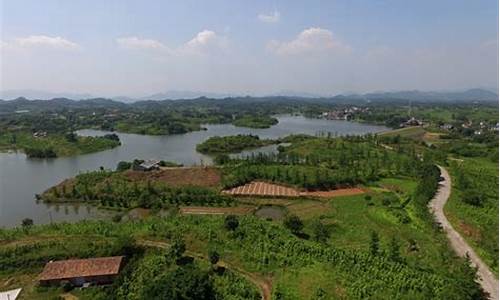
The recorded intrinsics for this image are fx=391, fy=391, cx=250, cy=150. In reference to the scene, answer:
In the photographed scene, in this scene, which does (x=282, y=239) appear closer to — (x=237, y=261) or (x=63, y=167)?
(x=237, y=261)

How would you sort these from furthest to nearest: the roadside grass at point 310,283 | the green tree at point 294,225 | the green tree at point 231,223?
1. the green tree at point 294,225
2. the green tree at point 231,223
3. the roadside grass at point 310,283

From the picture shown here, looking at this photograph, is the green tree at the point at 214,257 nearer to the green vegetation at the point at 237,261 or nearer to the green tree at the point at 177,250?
the green vegetation at the point at 237,261

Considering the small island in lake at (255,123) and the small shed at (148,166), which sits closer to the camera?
the small shed at (148,166)

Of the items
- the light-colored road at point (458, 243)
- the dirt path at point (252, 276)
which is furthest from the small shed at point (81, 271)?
the light-colored road at point (458, 243)

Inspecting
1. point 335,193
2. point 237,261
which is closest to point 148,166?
point 335,193

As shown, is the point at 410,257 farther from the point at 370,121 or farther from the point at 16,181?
the point at 370,121
